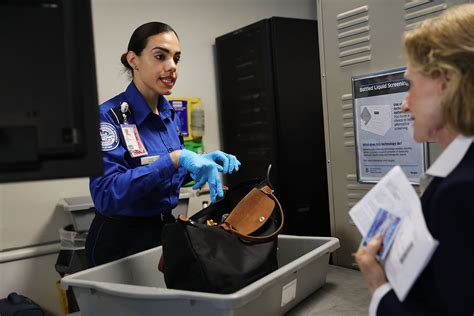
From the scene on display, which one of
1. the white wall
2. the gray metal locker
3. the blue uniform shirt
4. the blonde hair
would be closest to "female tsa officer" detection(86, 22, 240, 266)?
the blue uniform shirt

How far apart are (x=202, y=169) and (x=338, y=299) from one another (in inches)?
22.1

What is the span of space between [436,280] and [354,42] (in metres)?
1.00

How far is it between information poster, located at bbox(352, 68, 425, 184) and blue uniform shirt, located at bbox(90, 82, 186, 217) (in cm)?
65

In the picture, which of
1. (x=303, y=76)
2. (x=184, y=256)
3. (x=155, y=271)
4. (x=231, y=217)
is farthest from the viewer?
(x=303, y=76)

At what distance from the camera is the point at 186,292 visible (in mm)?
919

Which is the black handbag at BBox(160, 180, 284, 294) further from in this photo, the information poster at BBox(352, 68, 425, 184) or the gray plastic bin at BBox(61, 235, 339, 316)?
the information poster at BBox(352, 68, 425, 184)

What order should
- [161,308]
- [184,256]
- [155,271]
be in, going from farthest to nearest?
[155,271]
[184,256]
[161,308]

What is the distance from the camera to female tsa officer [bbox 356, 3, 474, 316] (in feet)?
2.20

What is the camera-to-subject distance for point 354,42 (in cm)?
150

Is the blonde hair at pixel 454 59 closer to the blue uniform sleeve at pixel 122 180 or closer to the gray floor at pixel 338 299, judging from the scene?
the gray floor at pixel 338 299

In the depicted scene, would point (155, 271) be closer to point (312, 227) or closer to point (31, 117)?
A: point (31, 117)

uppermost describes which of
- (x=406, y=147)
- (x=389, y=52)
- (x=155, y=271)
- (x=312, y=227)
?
(x=389, y=52)

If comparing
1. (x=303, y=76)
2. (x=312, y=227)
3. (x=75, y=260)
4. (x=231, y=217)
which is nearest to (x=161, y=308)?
(x=231, y=217)

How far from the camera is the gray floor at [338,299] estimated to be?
1.15 m
